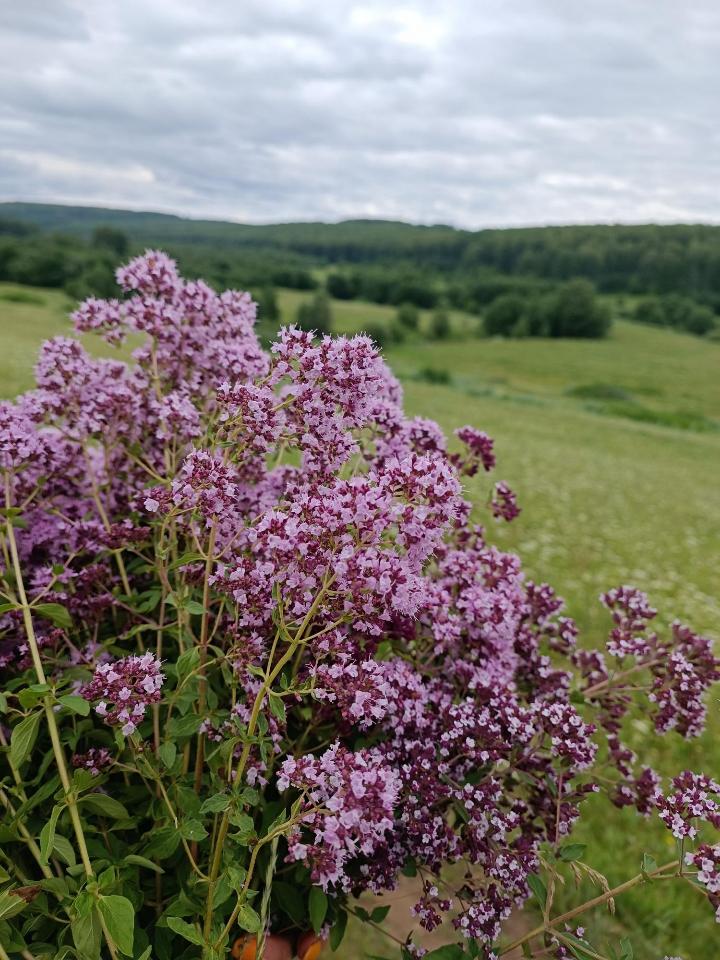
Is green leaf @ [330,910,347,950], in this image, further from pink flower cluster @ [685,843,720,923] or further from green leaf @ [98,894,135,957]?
pink flower cluster @ [685,843,720,923]

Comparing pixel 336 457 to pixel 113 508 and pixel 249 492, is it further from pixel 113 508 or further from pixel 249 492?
pixel 113 508

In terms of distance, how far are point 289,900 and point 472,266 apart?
159929mm

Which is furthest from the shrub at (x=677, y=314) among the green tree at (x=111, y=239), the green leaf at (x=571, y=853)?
the green leaf at (x=571, y=853)

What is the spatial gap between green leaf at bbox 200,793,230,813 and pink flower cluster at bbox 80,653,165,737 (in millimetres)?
258

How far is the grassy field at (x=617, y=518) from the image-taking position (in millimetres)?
3852

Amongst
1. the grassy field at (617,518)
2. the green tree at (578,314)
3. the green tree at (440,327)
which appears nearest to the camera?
the grassy field at (617,518)

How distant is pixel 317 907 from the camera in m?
1.88

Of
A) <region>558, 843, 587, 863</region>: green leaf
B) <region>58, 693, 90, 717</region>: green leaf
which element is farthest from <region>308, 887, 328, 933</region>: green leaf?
<region>58, 693, 90, 717</region>: green leaf

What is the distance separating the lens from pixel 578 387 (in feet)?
187

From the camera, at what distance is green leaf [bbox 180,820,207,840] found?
165 centimetres

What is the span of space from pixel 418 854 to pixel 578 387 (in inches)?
2315

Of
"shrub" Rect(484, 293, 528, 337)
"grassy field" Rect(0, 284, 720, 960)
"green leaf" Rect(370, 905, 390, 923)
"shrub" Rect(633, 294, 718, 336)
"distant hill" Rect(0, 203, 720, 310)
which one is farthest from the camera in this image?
"distant hill" Rect(0, 203, 720, 310)

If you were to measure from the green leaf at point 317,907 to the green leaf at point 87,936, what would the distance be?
0.60 metres

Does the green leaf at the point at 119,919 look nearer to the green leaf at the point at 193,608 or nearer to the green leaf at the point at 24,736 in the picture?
the green leaf at the point at 24,736
